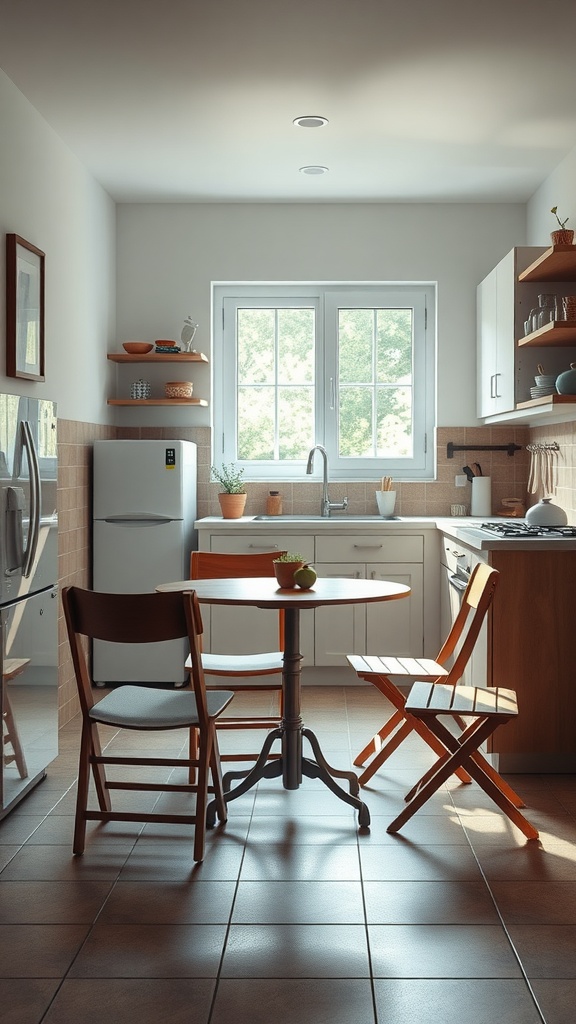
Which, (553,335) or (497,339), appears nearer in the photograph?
(553,335)

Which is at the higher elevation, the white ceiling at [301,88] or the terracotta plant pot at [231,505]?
the white ceiling at [301,88]

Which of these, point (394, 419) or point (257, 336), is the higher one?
point (257, 336)

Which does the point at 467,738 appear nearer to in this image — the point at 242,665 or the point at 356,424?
the point at 242,665

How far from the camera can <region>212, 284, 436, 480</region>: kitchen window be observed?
6.04m

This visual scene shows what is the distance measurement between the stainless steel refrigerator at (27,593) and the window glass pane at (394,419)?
2648mm

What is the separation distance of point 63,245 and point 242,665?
2.37 metres

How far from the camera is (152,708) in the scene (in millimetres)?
3125

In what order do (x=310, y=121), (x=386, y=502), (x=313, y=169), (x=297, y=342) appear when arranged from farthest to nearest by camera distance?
1. (x=297, y=342)
2. (x=386, y=502)
3. (x=313, y=169)
4. (x=310, y=121)

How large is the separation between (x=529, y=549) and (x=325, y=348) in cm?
260

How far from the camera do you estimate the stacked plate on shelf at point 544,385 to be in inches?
174

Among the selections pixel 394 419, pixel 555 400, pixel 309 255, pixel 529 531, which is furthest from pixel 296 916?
pixel 309 255

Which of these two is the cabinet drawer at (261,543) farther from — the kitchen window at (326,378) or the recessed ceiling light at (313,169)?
the recessed ceiling light at (313,169)

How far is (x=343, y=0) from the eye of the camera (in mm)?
3285

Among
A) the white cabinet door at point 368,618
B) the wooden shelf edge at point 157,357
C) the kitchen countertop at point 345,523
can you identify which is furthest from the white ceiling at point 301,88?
the white cabinet door at point 368,618
